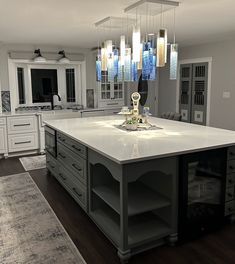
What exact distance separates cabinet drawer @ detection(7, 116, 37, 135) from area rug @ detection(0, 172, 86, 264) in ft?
6.17

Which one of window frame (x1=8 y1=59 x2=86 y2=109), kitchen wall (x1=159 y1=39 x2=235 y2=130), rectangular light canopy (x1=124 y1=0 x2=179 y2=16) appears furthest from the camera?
window frame (x1=8 y1=59 x2=86 y2=109)

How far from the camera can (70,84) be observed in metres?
6.54

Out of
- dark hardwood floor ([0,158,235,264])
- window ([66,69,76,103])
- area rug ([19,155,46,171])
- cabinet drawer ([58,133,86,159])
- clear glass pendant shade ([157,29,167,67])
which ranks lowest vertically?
dark hardwood floor ([0,158,235,264])

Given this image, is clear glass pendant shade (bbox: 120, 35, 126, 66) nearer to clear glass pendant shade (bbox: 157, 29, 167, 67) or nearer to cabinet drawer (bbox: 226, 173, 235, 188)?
clear glass pendant shade (bbox: 157, 29, 167, 67)

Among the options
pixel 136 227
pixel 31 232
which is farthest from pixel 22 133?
pixel 136 227

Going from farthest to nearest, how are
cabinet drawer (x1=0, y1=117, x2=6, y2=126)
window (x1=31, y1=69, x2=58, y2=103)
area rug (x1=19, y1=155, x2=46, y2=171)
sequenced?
window (x1=31, y1=69, x2=58, y2=103) < cabinet drawer (x1=0, y1=117, x2=6, y2=126) < area rug (x1=19, y1=155, x2=46, y2=171)

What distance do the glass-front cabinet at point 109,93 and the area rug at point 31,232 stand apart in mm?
3371

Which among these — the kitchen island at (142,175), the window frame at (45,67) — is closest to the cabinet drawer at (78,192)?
the kitchen island at (142,175)

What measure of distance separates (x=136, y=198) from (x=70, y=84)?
4.58m

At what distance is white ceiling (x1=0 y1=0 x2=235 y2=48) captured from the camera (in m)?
2.85

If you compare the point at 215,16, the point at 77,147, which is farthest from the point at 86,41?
the point at 77,147

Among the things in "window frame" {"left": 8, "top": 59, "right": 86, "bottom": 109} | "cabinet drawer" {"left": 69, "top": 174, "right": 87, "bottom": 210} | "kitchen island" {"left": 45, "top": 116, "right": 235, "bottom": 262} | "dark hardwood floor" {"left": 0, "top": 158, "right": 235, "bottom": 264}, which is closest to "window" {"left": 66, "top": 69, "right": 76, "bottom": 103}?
"window frame" {"left": 8, "top": 59, "right": 86, "bottom": 109}

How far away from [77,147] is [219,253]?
1680 mm

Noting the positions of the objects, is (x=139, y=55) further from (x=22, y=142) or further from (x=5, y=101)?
(x=5, y=101)
